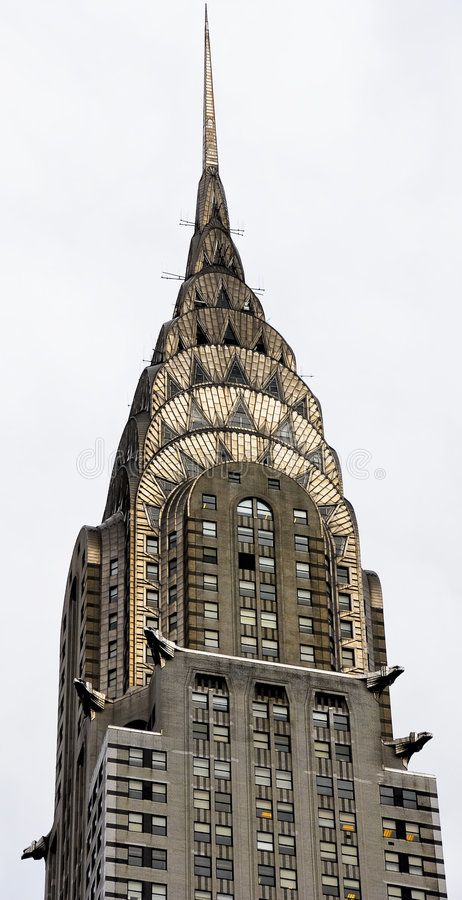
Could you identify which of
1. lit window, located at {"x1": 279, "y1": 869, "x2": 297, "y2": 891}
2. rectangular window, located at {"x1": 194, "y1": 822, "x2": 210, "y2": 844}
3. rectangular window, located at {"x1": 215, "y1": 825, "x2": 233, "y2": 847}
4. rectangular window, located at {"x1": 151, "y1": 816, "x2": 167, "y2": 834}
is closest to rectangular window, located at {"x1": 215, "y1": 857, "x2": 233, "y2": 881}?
rectangular window, located at {"x1": 215, "y1": 825, "x2": 233, "y2": 847}

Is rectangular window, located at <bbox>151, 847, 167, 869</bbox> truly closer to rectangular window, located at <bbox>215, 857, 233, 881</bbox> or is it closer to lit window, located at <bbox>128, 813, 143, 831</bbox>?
lit window, located at <bbox>128, 813, 143, 831</bbox>

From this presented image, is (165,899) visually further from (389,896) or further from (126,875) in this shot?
(389,896)

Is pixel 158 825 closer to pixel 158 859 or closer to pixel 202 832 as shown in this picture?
pixel 158 859

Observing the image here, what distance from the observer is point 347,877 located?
199750 mm

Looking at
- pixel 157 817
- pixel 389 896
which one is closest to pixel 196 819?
pixel 157 817

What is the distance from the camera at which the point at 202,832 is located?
199 m

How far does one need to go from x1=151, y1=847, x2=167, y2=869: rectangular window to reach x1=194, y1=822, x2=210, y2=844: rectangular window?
11.3 ft

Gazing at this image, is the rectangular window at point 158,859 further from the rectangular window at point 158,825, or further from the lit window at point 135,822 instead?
the lit window at point 135,822

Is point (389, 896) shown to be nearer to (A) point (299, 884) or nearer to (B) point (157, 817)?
(A) point (299, 884)

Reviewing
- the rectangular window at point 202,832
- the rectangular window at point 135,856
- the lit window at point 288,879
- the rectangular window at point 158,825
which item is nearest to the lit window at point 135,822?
the rectangular window at point 158,825

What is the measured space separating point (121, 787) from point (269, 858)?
13881 mm

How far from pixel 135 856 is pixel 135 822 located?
3.48 m

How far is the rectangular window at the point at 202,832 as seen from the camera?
650 ft

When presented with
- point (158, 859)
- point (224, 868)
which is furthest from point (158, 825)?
point (224, 868)
